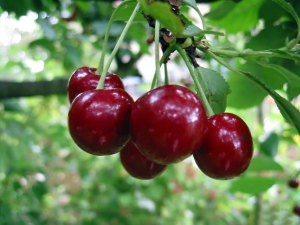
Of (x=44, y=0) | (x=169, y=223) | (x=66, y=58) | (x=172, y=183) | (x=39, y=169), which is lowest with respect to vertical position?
(x=169, y=223)

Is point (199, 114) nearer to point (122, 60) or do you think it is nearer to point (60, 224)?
point (122, 60)

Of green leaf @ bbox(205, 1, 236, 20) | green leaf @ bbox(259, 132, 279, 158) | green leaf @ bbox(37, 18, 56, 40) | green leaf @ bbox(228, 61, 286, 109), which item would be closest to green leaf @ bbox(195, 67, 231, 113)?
green leaf @ bbox(228, 61, 286, 109)

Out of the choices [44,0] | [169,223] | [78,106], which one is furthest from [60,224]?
[78,106]

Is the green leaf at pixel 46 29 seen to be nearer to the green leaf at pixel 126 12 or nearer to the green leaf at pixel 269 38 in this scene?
the green leaf at pixel 126 12

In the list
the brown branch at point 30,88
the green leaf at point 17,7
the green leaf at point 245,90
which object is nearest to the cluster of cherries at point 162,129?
the green leaf at point 245,90

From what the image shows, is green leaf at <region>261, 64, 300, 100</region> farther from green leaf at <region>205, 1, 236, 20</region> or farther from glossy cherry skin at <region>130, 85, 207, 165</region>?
green leaf at <region>205, 1, 236, 20</region>

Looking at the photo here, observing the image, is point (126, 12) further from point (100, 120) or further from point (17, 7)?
point (17, 7)

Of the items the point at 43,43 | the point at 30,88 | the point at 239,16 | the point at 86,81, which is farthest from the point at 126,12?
the point at 43,43
